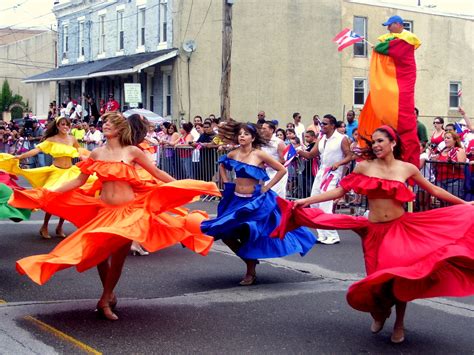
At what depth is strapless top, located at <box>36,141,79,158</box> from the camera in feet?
39.9

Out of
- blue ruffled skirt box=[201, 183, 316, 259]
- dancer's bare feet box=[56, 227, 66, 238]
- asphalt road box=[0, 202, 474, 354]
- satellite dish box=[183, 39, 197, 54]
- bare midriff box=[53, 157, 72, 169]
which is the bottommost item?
asphalt road box=[0, 202, 474, 354]

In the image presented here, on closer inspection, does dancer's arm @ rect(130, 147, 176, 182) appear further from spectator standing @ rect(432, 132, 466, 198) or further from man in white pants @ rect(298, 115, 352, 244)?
spectator standing @ rect(432, 132, 466, 198)

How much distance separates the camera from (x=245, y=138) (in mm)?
9164

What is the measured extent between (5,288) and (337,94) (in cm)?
2860

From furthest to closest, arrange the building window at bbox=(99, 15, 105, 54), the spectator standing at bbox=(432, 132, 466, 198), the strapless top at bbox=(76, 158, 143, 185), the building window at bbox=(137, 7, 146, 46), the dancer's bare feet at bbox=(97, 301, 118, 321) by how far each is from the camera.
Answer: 1. the building window at bbox=(99, 15, 105, 54)
2. the building window at bbox=(137, 7, 146, 46)
3. the spectator standing at bbox=(432, 132, 466, 198)
4. the strapless top at bbox=(76, 158, 143, 185)
5. the dancer's bare feet at bbox=(97, 301, 118, 321)

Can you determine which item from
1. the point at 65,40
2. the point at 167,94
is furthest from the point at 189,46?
the point at 65,40

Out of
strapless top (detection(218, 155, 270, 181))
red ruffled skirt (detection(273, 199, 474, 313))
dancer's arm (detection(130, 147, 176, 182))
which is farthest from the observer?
strapless top (detection(218, 155, 270, 181))

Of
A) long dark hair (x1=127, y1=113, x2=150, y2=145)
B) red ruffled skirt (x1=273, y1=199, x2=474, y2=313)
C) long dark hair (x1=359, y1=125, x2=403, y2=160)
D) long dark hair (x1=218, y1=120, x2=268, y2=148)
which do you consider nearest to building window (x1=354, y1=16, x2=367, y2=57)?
long dark hair (x1=218, y1=120, x2=268, y2=148)

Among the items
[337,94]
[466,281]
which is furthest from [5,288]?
[337,94]

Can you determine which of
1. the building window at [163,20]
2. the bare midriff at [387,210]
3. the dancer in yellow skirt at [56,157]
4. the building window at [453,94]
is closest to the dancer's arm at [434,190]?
the bare midriff at [387,210]

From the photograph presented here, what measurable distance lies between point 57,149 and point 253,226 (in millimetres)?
4753

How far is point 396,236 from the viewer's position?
6402 mm

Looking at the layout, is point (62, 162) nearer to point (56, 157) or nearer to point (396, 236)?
point (56, 157)

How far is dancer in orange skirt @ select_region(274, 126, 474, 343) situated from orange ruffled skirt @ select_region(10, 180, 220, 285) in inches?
35.4
